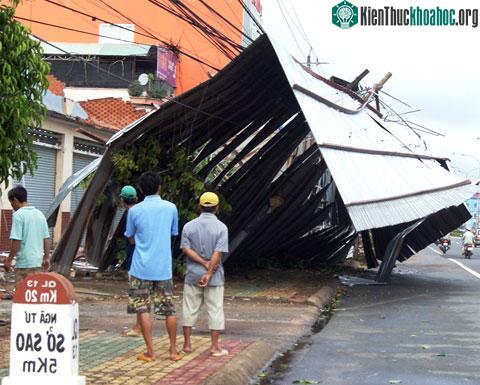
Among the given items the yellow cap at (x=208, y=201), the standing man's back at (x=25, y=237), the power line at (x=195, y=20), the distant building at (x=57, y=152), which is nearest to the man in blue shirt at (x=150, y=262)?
the yellow cap at (x=208, y=201)

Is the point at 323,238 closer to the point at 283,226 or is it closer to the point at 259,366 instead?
the point at 283,226

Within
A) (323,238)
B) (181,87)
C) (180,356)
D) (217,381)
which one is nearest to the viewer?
(217,381)

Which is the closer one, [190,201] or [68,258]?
[68,258]

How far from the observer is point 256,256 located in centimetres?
1961

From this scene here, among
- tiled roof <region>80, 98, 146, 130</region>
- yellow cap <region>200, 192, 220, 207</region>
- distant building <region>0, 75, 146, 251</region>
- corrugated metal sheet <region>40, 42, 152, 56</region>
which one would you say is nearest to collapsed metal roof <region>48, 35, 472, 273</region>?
distant building <region>0, 75, 146, 251</region>

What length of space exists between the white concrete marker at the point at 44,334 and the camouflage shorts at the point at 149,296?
2.42m

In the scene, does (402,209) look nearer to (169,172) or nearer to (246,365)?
(169,172)

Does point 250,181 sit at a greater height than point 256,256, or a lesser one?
greater

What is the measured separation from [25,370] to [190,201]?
11.0 meters

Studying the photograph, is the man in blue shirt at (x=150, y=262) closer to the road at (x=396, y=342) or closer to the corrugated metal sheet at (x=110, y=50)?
the road at (x=396, y=342)

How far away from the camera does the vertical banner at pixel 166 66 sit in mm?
39375

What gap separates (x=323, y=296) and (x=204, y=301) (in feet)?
22.4

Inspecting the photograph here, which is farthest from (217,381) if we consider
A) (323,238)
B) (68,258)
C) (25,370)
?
(323,238)

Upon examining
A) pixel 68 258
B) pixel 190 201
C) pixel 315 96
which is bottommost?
pixel 68 258
